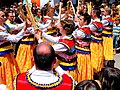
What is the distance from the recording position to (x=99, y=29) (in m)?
6.81

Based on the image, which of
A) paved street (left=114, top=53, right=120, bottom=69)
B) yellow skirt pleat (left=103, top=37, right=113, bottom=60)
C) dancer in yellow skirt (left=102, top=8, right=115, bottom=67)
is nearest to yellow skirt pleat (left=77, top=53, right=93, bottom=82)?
dancer in yellow skirt (left=102, top=8, right=115, bottom=67)

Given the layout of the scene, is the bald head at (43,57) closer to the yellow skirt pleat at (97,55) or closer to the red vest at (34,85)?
the red vest at (34,85)

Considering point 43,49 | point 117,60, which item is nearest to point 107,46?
point 117,60

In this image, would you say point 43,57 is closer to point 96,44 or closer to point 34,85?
point 34,85

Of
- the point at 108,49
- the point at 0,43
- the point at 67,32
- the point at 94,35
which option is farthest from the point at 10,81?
the point at 108,49

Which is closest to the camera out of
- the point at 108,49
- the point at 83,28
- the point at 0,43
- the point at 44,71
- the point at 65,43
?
the point at 44,71

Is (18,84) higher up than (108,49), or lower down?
higher up

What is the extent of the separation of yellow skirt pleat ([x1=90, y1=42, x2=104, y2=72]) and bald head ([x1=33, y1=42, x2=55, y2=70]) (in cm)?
405

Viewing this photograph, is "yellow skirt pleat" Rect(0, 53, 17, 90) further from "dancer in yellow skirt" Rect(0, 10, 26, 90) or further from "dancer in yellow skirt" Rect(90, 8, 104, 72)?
"dancer in yellow skirt" Rect(90, 8, 104, 72)

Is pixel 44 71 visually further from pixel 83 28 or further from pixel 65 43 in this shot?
pixel 83 28

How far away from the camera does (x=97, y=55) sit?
7043 millimetres

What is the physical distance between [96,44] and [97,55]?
23cm

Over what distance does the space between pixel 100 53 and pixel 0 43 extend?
2.68 metres

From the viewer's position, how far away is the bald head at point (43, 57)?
2.75 metres
